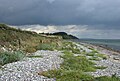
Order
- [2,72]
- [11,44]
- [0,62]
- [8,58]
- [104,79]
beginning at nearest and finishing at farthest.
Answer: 1. [104,79]
2. [2,72]
3. [0,62]
4. [8,58]
5. [11,44]

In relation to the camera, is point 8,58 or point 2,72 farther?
point 8,58

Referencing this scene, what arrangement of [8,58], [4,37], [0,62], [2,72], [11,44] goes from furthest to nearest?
[4,37] → [11,44] → [8,58] → [0,62] → [2,72]

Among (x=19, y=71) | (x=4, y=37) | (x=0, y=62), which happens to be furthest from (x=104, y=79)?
(x=4, y=37)

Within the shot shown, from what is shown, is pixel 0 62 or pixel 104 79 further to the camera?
pixel 0 62

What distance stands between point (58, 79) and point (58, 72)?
215 cm

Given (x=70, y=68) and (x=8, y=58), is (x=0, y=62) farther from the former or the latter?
(x=70, y=68)

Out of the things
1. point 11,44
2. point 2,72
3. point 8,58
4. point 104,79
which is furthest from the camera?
point 11,44

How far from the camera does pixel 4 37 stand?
44938 millimetres

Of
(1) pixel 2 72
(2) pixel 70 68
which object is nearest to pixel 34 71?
(1) pixel 2 72

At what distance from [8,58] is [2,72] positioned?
19.3 feet

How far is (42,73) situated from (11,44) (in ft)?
66.3

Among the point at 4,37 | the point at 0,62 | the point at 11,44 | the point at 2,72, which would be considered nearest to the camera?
the point at 2,72

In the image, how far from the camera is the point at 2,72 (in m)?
21.1

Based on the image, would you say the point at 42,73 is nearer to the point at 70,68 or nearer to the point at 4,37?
the point at 70,68
